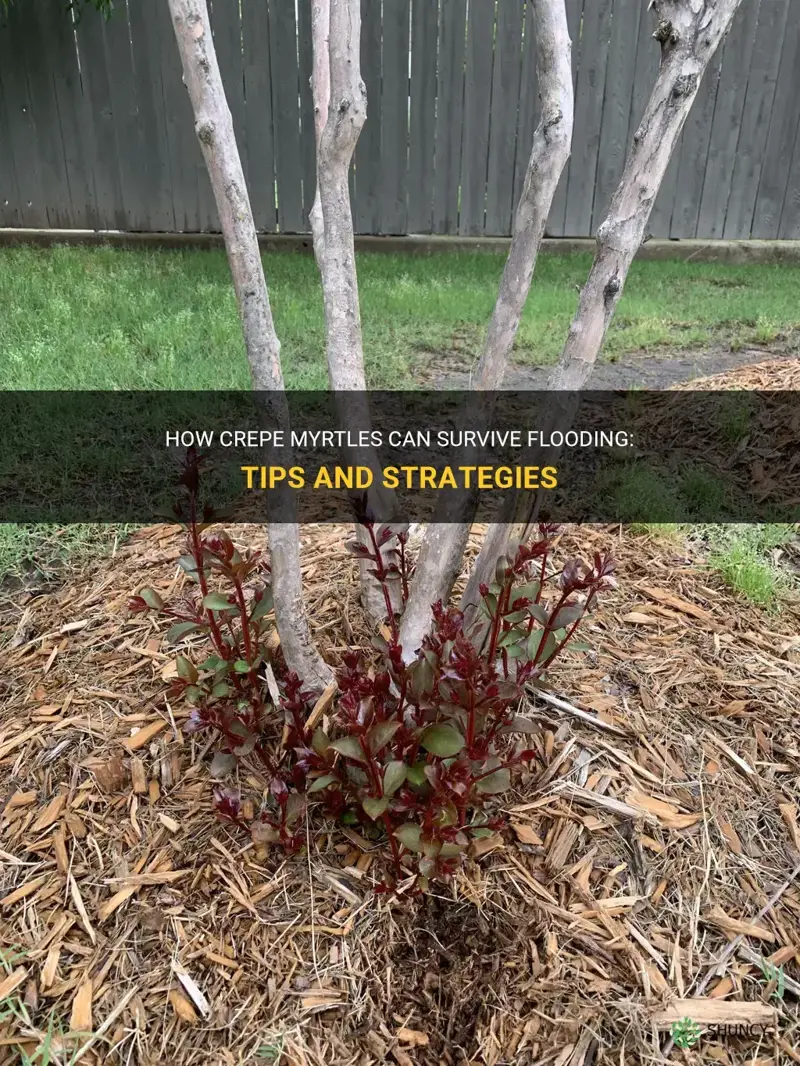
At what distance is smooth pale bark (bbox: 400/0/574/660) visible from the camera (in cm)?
177

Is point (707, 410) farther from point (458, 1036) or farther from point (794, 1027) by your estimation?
point (458, 1036)

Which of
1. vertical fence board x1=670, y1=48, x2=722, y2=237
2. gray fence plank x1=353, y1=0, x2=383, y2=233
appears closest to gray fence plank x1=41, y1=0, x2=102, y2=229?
gray fence plank x1=353, y1=0, x2=383, y2=233

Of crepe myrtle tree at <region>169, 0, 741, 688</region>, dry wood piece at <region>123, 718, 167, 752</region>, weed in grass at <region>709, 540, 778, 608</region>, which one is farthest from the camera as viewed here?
weed in grass at <region>709, 540, 778, 608</region>

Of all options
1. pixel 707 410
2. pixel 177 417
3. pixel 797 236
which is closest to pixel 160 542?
pixel 177 417

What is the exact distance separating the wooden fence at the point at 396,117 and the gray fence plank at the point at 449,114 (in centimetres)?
1

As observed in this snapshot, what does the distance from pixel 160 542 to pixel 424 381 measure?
7.27 feet

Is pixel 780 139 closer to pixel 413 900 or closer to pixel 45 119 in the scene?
pixel 45 119

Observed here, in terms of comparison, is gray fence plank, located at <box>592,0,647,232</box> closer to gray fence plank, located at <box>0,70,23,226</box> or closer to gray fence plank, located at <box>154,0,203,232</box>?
gray fence plank, located at <box>154,0,203,232</box>

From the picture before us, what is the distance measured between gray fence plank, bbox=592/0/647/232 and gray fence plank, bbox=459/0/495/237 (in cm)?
119

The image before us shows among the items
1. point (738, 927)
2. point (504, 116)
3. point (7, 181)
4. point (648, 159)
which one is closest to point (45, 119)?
point (7, 181)

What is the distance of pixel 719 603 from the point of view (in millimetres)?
2508

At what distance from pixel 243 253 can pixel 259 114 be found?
23.4ft

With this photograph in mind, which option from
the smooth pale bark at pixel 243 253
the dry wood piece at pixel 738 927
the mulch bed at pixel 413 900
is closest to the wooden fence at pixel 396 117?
the smooth pale bark at pixel 243 253
